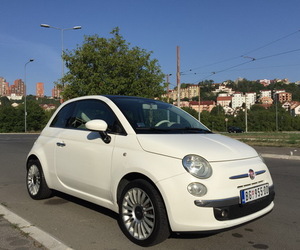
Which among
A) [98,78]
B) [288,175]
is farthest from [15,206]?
[98,78]

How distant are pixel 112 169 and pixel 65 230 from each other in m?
0.95

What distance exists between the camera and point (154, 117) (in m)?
4.25

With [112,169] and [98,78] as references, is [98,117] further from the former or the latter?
[98,78]

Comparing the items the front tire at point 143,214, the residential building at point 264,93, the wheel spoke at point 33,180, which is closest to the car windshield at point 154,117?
the front tire at point 143,214

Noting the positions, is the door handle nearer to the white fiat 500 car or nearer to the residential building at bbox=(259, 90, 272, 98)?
the white fiat 500 car

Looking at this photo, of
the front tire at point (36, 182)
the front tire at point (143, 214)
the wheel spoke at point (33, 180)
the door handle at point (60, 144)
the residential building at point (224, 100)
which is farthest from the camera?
the residential building at point (224, 100)

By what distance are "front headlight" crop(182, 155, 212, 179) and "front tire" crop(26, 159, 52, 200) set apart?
109 inches

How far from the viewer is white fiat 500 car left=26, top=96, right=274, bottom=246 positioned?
10.1ft

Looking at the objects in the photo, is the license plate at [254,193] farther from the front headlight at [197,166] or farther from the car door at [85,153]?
the car door at [85,153]

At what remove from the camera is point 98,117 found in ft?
14.1

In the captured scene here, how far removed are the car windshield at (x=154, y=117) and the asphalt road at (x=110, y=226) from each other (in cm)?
123

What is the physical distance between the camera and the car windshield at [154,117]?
3.89 metres

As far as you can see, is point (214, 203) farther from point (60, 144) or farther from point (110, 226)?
point (60, 144)

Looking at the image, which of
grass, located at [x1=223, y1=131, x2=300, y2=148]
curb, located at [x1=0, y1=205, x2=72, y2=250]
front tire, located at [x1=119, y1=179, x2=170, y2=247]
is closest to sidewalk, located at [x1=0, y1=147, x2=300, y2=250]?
curb, located at [x1=0, y1=205, x2=72, y2=250]
